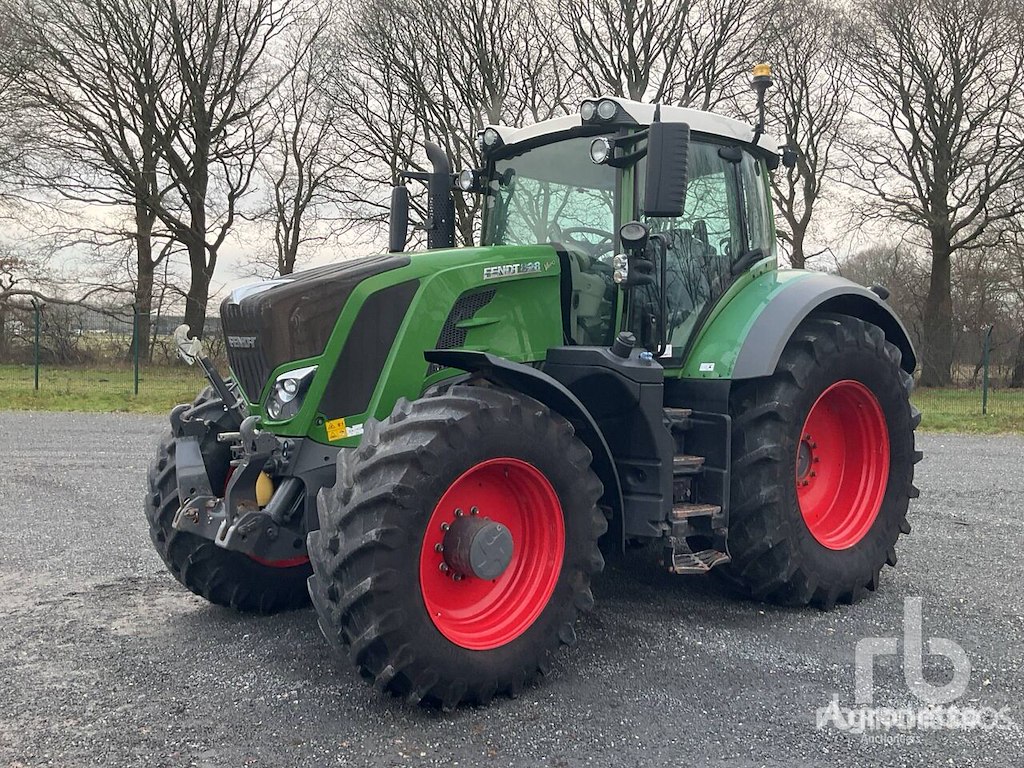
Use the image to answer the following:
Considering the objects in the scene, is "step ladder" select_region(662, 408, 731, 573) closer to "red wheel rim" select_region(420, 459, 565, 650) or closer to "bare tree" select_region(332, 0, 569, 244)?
"red wheel rim" select_region(420, 459, 565, 650)

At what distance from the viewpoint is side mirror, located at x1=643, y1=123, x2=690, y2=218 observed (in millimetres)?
3865

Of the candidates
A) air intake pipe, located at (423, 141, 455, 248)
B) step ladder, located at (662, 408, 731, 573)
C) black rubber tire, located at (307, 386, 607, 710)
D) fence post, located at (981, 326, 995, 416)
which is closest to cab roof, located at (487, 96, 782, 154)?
air intake pipe, located at (423, 141, 455, 248)

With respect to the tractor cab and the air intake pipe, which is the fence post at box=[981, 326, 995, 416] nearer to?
the tractor cab

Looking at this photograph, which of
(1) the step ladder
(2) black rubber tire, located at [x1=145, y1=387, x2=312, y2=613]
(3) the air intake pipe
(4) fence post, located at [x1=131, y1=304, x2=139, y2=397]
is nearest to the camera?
(1) the step ladder

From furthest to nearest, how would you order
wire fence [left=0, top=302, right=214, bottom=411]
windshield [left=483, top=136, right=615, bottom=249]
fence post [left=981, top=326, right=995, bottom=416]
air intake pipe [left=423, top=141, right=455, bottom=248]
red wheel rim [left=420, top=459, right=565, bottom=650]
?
fence post [left=981, top=326, right=995, bottom=416] < wire fence [left=0, top=302, right=214, bottom=411] < air intake pipe [left=423, top=141, right=455, bottom=248] < windshield [left=483, top=136, right=615, bottom=249] < red wheel rim [left=420, top=459, right=565, bottom=650]

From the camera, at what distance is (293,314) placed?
3752 mm

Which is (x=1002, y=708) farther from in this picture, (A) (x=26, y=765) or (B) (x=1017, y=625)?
(A) (x=26, y=765)

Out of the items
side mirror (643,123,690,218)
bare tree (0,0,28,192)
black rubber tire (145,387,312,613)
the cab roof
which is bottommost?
black rubber tire (145,387,312,613)

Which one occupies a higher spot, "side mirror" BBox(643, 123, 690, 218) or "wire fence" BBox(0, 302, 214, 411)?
"side mirror" BBox(643, 123, 690, 218)

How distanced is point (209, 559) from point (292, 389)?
1.12m

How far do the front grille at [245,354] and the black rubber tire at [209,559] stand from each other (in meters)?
0.41

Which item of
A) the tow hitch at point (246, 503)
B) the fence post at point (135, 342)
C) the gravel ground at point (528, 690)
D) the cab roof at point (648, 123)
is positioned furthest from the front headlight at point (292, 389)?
the fence post at point (135, 342)

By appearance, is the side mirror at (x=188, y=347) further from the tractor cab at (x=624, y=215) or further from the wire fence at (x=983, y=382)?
the wire fence at (x=983, y=382)

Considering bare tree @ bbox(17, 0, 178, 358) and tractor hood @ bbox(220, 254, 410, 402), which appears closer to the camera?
tractor hood @ bbox(220, 254, 410, 402)
